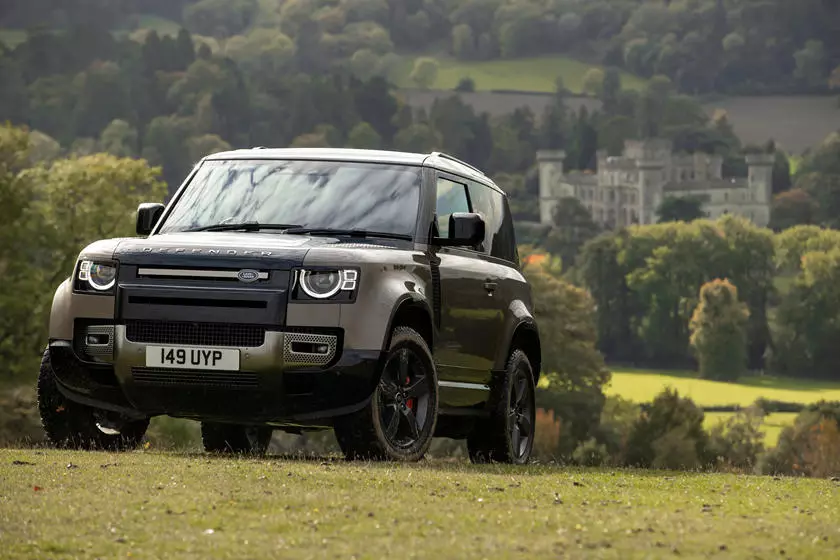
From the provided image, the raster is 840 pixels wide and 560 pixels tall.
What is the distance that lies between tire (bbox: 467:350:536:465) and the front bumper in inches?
105

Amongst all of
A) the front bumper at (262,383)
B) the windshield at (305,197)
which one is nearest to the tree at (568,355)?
the windshield at (305,197)

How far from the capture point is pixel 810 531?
8.91 m

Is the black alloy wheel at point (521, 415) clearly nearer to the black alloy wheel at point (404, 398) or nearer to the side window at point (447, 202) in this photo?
the side window at point (447, 202)

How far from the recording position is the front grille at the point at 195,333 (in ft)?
39.7

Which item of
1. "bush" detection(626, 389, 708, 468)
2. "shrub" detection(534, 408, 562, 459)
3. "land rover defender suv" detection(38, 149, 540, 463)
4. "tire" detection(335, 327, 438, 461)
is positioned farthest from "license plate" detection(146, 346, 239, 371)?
"shrub" detection(534, 408, 562, 459)

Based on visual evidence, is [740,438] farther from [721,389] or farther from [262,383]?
[262,383]

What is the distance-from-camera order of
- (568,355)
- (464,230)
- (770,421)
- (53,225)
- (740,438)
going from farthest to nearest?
(770,421) < (568,355) < (740,438) < (53,225) < (464,230)

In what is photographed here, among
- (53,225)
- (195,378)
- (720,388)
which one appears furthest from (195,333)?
(720,388)

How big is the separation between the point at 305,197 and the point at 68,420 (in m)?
2.39

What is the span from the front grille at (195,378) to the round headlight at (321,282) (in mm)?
693

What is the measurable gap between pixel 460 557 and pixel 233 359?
15.2 feet

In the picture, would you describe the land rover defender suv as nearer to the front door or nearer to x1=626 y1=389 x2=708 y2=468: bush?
the front door

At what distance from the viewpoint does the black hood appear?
1211 centimetres

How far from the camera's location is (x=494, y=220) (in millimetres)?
15289
